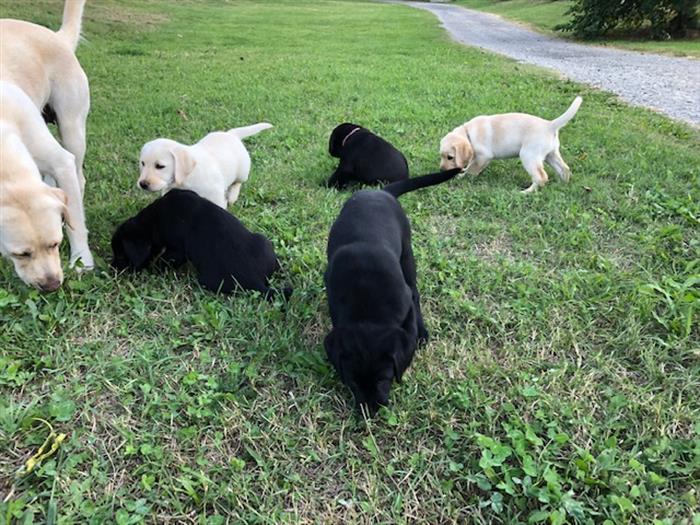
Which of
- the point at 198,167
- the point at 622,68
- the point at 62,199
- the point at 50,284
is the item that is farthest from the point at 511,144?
the point at 622,68

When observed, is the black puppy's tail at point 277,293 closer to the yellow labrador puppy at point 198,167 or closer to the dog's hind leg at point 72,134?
the yellow labrador puppy at point 198,167

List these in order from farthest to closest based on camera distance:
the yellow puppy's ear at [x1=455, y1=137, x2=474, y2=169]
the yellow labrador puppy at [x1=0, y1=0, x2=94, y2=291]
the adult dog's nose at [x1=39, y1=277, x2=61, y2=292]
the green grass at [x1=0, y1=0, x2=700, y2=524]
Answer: the yellow puppy's ear at [x1=455, y1=137, x2=474, y2=169] < the adult dog's nose at [x1=39, y1=277, x2=61, y2=292] < the yellow labrador puppy at [x1=0, y1=0, x2=94, y2=291] < the green grass at [x1=0, y1=0, x2=700, y2=524]

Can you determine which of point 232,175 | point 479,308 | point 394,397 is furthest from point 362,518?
point 232,175

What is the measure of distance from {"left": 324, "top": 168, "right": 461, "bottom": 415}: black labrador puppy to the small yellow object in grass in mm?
1229

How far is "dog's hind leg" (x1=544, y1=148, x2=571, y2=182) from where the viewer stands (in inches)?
213

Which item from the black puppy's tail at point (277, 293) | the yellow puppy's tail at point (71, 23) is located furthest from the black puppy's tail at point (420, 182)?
the yellow puppy's tail at point (71, 23)

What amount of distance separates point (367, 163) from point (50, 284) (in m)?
3.13

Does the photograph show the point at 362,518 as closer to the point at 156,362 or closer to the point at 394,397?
the point at 394,397

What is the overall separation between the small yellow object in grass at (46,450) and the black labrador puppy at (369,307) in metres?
1.23

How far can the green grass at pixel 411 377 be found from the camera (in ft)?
6.93

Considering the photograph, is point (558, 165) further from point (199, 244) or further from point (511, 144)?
point (199, 244)

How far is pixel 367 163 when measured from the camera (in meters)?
5.28

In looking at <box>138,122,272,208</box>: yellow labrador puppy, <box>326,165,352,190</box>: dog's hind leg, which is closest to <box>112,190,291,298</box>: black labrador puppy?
<box>138,122,272,208</box>: yellow labrador puppy

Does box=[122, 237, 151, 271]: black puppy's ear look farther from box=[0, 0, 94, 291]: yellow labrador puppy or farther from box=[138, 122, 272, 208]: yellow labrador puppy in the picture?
box=[138, 122, 272, 208]: yellow labrador puppy
